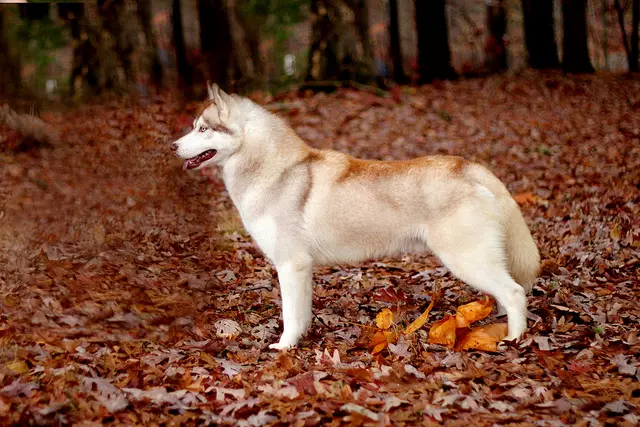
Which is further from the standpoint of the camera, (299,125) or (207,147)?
(299,125)

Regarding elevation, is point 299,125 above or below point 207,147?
below

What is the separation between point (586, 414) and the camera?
415cm

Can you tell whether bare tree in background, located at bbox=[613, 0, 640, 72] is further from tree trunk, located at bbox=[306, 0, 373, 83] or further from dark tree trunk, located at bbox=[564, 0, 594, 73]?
tree trunk, located at bbox=[306, 0, 373, 83]

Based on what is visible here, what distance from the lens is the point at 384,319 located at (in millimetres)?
5773

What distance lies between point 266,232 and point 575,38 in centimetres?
1631

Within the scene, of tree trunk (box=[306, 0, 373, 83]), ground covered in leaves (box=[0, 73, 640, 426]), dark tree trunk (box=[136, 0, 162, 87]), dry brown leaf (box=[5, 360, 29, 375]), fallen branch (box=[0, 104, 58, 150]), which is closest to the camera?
ground covered in leaves (box=[0, 73, 640, 426])

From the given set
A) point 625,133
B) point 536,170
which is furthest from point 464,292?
point 625,133

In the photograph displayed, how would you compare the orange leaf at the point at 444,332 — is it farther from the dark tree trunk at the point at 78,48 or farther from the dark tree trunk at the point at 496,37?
the dark tree trunk at the point at 496,37

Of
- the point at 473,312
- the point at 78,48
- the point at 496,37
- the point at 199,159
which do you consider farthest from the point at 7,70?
the point at 496,37

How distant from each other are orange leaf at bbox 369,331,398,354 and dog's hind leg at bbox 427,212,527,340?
0.72 m

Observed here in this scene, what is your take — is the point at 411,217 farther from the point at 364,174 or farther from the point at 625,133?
the point at 625,133

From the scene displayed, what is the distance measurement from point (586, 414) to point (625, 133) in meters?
11.0

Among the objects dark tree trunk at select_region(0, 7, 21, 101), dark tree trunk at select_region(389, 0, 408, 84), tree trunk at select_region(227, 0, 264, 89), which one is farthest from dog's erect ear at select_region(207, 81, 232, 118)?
dark tree trunk at select_region(389, 0, 408, 84)

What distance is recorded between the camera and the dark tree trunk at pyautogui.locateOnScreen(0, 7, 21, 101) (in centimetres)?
655
